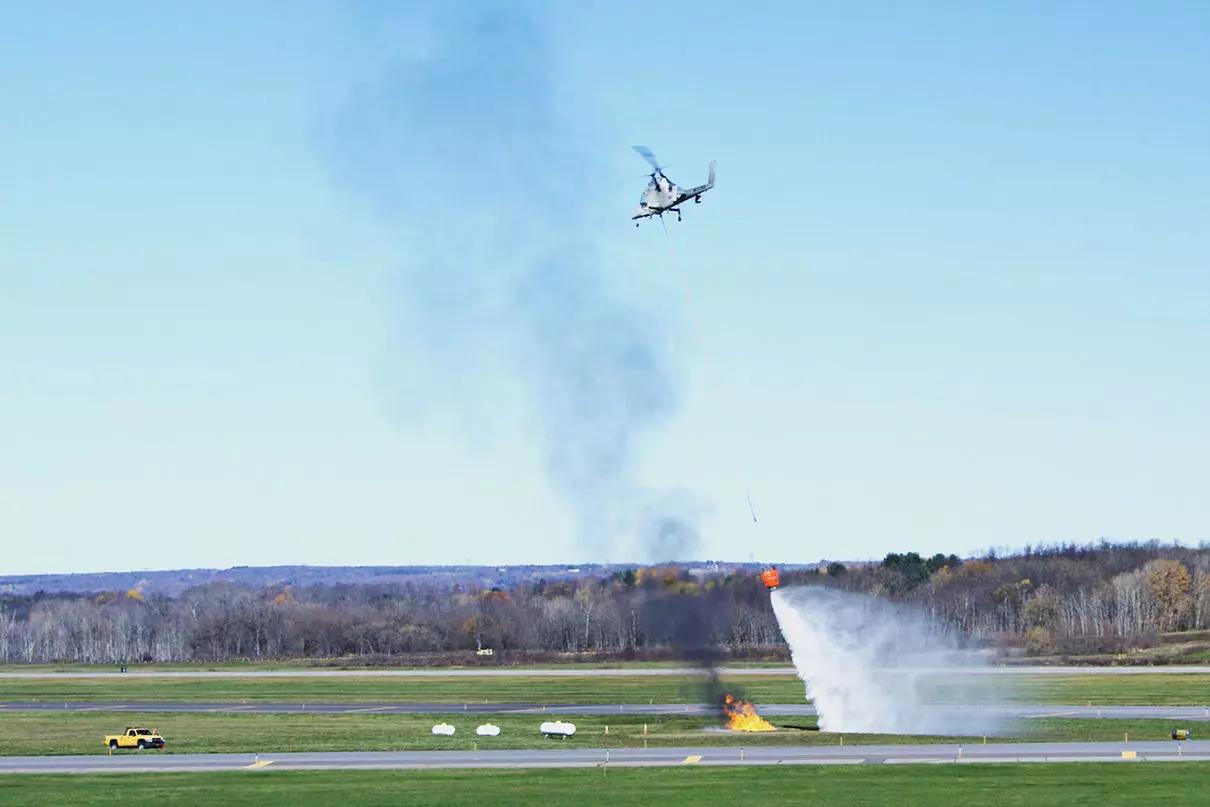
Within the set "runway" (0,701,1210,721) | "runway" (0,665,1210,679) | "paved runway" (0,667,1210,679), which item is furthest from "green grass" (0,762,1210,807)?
"paved runway" (0,667,1210,679)

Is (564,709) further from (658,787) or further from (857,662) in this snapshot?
(658,787)

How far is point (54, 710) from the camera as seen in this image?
13150 cm

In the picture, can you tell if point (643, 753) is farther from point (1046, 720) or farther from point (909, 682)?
point (1046, 720)

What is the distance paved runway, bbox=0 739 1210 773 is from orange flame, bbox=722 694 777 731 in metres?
9.83

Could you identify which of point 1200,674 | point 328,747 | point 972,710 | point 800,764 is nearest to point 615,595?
point 1200,674

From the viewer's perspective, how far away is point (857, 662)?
10000cm

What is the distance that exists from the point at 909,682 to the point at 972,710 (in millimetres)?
11558

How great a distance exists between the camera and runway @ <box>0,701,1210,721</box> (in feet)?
355

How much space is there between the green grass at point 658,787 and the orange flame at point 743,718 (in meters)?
19.7

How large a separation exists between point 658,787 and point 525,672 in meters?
100

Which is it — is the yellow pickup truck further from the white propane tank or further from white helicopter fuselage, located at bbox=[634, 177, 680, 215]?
white helicopter fuselage, located at bbox=[634, 177, 680, 215]

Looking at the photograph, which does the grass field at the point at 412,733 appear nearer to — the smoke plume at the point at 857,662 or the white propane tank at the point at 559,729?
the white propane tank at the point at 559,729

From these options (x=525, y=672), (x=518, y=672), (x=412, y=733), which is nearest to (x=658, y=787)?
(x=412, y=733)

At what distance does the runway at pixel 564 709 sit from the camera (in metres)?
108
